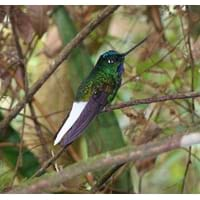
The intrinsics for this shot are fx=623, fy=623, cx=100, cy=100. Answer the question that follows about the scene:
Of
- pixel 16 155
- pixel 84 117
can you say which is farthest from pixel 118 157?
pixel 16 155

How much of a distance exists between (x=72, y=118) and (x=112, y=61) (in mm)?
122

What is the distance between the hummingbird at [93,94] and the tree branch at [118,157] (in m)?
0.18

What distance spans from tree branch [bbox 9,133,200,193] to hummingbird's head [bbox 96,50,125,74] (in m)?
0.26

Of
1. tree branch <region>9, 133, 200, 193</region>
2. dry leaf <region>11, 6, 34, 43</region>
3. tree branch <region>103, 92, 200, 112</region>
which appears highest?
dry leaf <region>11, 6, 34, 43</region>

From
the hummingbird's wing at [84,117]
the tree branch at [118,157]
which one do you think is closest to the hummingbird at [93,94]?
the hummingbird's wing at [84,117]

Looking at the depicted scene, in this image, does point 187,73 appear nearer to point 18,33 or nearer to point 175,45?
point 175,45

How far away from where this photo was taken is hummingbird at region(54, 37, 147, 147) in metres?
0.98

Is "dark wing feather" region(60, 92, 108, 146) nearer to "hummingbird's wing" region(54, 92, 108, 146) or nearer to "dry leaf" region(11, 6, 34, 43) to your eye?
"hummingbird's wing" region(54, 92, 108, 146)

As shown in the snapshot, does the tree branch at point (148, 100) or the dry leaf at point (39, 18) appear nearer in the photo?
the tree branch at point (148, 100)

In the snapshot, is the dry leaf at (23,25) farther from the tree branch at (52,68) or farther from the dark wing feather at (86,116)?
the dark wing feather at (86,116)

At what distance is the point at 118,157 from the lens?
0.76 m

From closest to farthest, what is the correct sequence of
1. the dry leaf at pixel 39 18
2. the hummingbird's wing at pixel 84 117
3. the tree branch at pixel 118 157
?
the tree branch at pixel 118 157 → the hummingbird's wing at pixel 84 117 → the dry leaf at pixel 39 18

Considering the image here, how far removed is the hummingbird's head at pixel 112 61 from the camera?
1023 millimetres

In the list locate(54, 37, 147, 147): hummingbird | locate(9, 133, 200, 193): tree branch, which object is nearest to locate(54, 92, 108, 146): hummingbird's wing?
locate(54, 37, 147, 147): hummingbird
